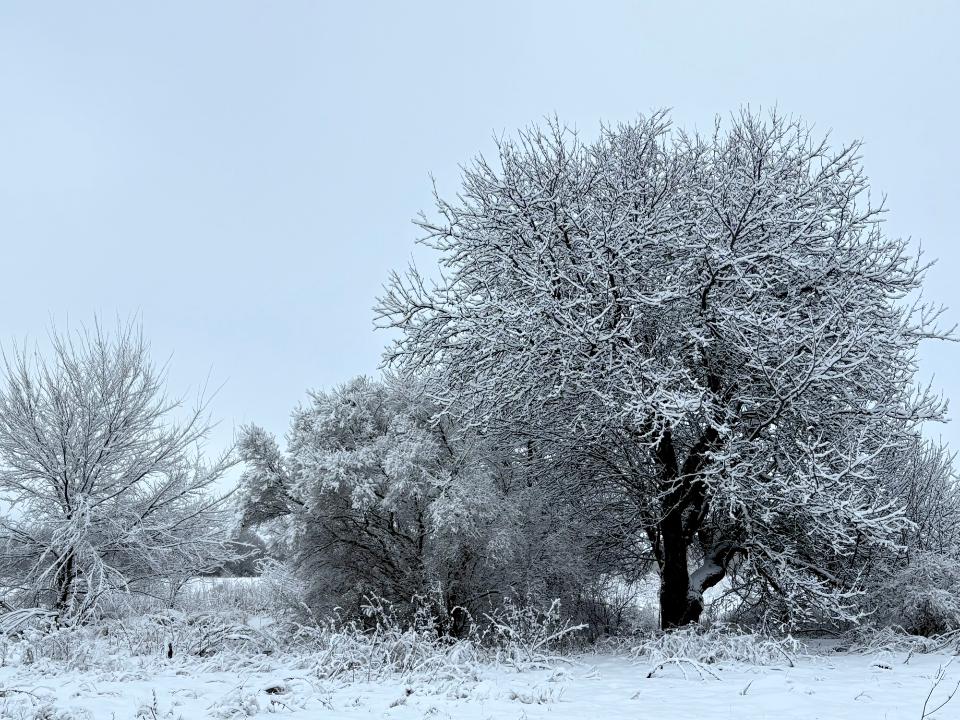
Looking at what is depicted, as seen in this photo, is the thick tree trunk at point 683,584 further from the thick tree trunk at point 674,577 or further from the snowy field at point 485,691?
the snowy field at point 485,691

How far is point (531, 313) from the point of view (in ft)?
31.8

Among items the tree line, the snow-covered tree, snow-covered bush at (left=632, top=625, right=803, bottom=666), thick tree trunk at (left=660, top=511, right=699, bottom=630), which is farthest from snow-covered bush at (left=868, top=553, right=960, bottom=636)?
the snow-covered tree

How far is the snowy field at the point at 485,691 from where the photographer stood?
5.44m

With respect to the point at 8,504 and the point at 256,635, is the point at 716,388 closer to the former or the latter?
the point at 256,635

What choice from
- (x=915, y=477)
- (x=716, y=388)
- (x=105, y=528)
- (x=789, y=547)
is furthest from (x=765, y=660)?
(x=105, y=528)

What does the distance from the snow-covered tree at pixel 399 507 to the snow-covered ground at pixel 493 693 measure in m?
4.05

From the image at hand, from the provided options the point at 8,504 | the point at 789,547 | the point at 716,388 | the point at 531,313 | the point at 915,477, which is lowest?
the point at 789,547

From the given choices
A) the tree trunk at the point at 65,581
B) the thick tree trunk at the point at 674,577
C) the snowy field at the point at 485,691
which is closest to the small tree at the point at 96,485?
the tree trunk at the point at 65,581

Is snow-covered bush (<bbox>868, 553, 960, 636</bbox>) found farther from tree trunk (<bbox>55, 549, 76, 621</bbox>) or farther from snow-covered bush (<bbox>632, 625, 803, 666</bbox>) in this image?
tree trunk (<bbox>55, 549, 76, 621</bbox>)

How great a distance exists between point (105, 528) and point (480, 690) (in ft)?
29.2

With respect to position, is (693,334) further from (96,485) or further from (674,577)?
(96,485)

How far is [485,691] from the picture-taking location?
20.5 feet

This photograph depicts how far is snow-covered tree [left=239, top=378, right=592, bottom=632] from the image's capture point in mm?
11914

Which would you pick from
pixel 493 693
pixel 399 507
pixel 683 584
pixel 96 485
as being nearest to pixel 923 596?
pixel 683 584
